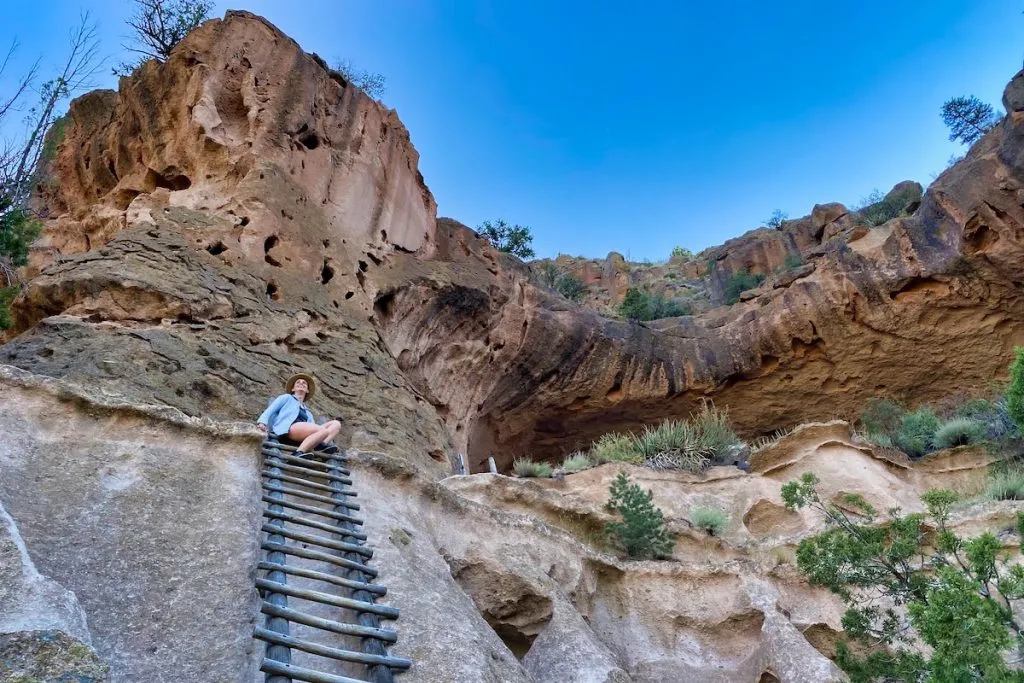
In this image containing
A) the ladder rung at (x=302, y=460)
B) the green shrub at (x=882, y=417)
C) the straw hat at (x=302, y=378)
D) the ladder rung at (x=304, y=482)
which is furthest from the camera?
the green shrub at (x=882, y=417)

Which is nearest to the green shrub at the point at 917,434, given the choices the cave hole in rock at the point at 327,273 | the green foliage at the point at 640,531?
the green foliage at the point at 640,531

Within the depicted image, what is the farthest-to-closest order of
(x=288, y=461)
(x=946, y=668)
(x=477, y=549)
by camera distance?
(x=477, y=549)
(x=288, y=461)
(x=946, y=668)

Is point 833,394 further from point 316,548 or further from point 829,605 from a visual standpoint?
point 316,548

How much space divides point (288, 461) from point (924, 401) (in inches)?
623

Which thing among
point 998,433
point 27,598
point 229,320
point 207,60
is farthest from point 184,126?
point 998,433

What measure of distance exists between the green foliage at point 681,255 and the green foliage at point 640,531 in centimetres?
3311

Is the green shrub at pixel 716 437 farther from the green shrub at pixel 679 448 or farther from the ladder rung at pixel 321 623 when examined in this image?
the ladder rung at pixel 321 623

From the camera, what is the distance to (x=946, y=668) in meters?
4.40

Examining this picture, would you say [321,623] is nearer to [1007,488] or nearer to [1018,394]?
[1018,394]

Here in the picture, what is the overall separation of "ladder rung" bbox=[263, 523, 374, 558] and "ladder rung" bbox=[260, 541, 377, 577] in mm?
65

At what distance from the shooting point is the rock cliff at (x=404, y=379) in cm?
423

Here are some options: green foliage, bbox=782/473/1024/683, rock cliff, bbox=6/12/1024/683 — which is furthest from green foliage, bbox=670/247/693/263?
green foliage, bbox=782/473/1024/683

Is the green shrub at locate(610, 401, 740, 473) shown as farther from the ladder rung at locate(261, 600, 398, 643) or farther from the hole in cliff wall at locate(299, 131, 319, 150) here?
the ladder rung at locate(261, 600, 398, 643)

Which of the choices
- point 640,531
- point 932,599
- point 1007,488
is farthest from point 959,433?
point 932,599
